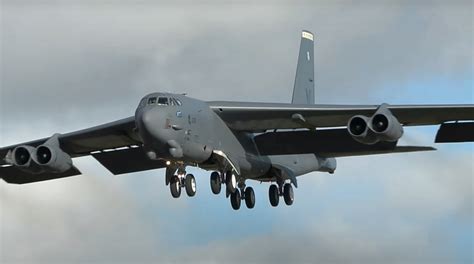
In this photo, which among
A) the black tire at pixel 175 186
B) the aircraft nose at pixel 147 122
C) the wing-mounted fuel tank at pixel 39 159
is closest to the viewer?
the aircraft nose at pixel 147 122

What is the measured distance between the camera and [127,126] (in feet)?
139

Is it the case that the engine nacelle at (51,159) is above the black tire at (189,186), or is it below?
above

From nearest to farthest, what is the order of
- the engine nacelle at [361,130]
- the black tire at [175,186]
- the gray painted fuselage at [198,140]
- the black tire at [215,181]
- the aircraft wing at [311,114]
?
the gray painted fuselage at [198,140] < the engine nacelle at [361,130] < the black tire at [175,186] < the aircraft wing at [311,114] < the black tire at [215,181]

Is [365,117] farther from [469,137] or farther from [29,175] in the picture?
[29,175]

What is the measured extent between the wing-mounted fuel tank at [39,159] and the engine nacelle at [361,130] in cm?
864

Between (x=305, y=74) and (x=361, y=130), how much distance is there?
1016 centimetres

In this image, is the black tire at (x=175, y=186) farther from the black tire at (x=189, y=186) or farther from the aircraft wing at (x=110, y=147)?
the aircraft wing at (x=110, y=147)

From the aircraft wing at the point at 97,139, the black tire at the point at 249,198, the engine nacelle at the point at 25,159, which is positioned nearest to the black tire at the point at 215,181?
the black tire at the point at 249,198

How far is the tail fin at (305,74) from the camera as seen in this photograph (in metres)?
47.7

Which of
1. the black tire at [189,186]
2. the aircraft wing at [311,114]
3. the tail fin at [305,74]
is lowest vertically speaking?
the black tire at [189,186]

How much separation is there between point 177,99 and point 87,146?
240 inches

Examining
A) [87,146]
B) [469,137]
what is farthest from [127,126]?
[469,137]

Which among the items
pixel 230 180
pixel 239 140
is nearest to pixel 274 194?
pixel 239 140

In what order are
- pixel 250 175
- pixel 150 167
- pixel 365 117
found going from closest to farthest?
1. pixel 365 117
2. pixel 250 175
3. pixel 150 167
